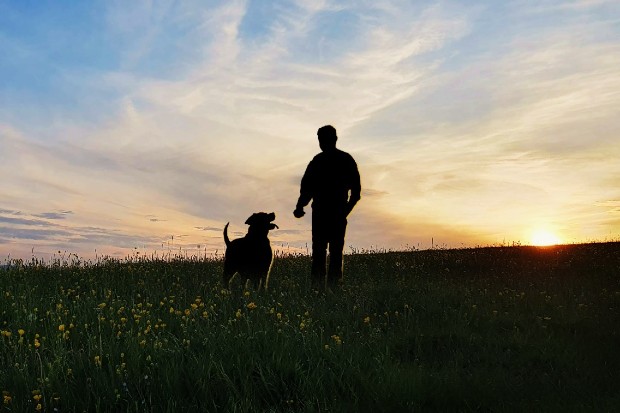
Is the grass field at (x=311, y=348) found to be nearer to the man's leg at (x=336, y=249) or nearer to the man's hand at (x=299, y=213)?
the man's leg at (x=336, y=249)

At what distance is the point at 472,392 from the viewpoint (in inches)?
214

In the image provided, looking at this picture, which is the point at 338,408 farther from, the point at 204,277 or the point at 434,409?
the point at 204,277

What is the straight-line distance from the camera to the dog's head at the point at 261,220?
1003 cm

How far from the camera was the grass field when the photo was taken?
505 centimetres

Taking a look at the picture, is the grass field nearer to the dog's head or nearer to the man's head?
the dog's head

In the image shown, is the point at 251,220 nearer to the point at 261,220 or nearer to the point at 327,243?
the point at 261,220

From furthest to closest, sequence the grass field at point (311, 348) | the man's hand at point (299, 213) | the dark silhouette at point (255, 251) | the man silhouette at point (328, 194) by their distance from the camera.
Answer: the man's hand at point (299, 213), the man silhouette at point (328, 194), the dark silhouette at point (255, 251), the grass field at point (311, 348)

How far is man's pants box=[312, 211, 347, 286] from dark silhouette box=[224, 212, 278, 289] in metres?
1.20

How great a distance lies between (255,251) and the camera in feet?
32.8

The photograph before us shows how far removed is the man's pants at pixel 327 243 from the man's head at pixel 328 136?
4.38ft

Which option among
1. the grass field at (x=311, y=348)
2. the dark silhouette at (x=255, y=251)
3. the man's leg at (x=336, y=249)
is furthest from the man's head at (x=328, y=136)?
the grass field at (x=311, y=348)

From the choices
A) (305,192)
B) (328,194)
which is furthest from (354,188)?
(305,192)

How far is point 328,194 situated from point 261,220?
153 centimetres

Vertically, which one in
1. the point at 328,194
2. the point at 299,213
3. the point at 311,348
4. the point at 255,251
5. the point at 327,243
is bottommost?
the point at 311,348
